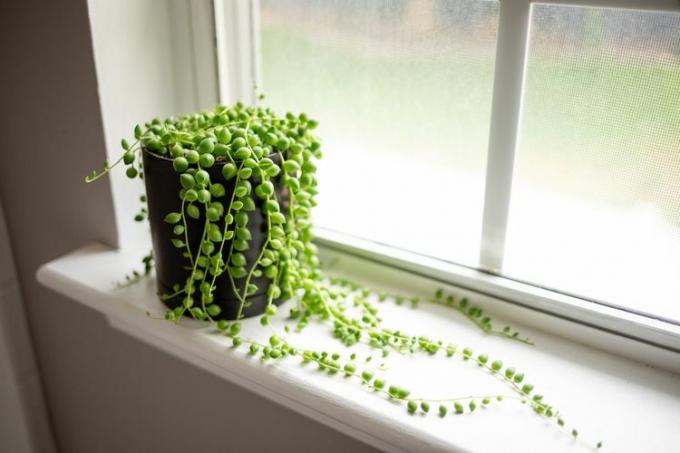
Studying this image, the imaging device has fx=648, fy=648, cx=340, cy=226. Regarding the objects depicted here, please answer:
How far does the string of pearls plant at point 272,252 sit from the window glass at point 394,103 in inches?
4.3

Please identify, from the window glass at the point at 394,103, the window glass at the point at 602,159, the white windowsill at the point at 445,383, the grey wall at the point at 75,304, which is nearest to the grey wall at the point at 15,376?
the grey wall at the point at 75,304

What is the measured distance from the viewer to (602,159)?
782 millimetres

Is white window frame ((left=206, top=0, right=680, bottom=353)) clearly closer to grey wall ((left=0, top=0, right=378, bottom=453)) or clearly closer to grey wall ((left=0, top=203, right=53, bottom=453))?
grey wall ((left=0, top=0, right=378, bottom=453))

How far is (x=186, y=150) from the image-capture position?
77cm

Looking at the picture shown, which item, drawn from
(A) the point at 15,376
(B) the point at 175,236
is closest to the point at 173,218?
(B) the point at 175,236

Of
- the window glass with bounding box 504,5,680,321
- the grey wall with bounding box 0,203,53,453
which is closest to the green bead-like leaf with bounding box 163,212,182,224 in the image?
the window glass with bounding box 504,5,680,321

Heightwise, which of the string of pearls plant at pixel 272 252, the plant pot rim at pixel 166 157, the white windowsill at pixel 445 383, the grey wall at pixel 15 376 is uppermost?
the plant pot rim at pixel 166 157

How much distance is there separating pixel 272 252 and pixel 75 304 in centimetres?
49

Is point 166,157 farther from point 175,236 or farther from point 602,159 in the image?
point 602,159

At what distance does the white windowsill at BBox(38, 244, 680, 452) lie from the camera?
705mm

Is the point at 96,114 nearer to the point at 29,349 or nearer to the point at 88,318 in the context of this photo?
the point at 88,318

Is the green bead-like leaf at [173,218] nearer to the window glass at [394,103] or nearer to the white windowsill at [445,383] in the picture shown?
the white windowsill at [445,383]

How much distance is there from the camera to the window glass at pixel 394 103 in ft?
2.77

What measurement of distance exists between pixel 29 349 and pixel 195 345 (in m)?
0.60
